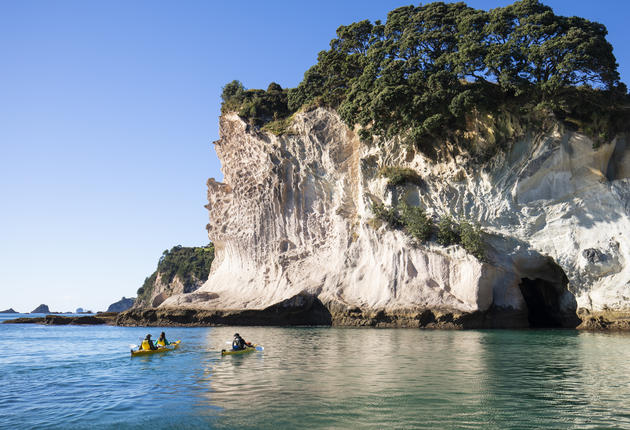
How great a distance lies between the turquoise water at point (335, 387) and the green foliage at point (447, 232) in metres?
12.2

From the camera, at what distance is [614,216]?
31.3m

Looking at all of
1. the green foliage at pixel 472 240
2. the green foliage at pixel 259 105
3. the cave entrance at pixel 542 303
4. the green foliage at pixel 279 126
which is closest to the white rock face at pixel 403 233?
the green foliage at pixel 279 126

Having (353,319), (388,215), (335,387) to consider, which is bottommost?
(335,387)

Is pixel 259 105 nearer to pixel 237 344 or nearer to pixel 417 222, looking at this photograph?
pixel 417 222

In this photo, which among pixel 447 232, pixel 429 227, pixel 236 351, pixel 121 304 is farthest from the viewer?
pixel 121 304

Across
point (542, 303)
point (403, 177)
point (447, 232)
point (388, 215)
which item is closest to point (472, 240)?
point (447, 232)

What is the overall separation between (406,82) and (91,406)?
29797 mm

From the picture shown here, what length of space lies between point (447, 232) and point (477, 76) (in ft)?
33.6

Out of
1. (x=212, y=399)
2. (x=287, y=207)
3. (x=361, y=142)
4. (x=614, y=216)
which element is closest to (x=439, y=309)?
(x=614, y=216)

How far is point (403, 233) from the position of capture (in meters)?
36.2

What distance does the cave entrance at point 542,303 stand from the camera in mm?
35188

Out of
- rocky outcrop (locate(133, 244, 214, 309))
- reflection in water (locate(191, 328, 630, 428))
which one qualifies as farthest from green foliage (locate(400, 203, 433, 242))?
rocky outcrop (locate(133, 244, 214, 309))

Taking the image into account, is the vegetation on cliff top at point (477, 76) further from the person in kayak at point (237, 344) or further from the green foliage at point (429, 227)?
the person in kayak at point (237, 344)

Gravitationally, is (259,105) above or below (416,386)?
above
